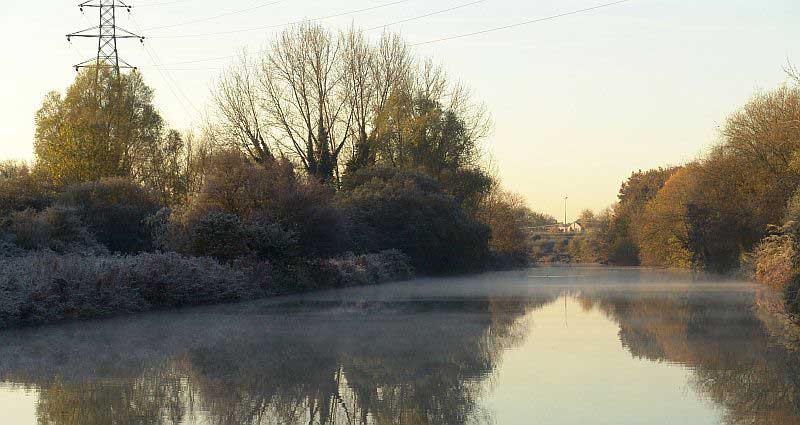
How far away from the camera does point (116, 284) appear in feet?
81.0

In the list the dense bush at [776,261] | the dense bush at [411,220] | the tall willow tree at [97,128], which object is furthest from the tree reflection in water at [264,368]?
the tall willow tree at [97,128]

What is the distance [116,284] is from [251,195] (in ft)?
37.6

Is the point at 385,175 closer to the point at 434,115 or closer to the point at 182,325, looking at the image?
the point at 434,115

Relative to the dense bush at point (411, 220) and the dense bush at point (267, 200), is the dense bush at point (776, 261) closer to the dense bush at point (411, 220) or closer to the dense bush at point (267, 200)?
the dense bush at point (411, 220)

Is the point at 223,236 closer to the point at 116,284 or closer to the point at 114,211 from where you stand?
the point at 114,211

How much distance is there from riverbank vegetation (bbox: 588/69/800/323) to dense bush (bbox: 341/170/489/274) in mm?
13235

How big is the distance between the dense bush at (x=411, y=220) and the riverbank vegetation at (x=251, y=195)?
0.31 feet

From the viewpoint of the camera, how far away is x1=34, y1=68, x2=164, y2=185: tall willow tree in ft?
175

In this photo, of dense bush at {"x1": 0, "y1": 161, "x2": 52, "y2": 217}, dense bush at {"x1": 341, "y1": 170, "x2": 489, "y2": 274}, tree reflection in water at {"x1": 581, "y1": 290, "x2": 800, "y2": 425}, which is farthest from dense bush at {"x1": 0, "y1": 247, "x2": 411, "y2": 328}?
dense bush at {"x1": 341, "y1": 170, "x2": 489, "y2": 274}

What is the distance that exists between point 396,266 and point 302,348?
32.7m

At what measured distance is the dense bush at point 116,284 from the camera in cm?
2161

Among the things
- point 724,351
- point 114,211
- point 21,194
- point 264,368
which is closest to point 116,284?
point 264,368

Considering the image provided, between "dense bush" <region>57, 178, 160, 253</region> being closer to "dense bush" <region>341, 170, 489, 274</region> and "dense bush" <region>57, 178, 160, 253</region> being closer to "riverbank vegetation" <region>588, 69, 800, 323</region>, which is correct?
"dense bush" <region>341, 170, 489, 274</region>

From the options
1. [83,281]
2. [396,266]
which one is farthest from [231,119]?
[83,281]
